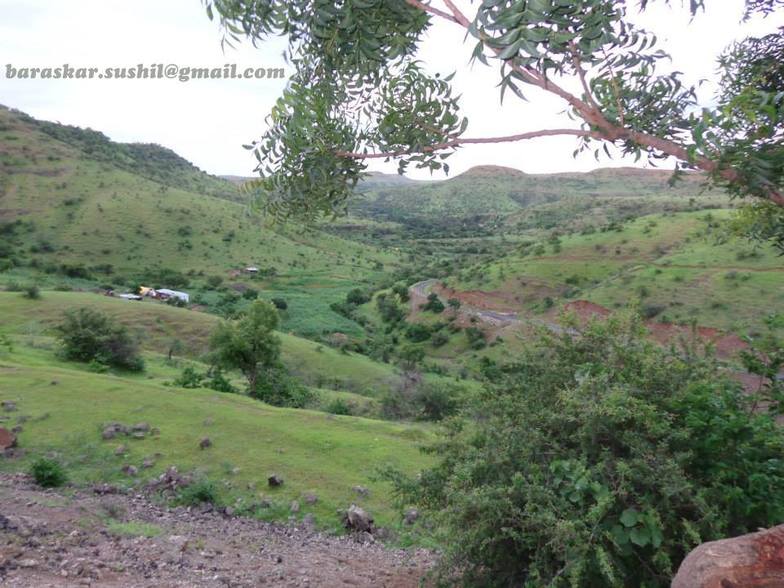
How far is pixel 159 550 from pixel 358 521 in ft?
12.3

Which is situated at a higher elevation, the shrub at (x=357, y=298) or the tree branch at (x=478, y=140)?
the tree branch at (x=478, y=140)

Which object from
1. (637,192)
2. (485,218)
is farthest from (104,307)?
(637,192)

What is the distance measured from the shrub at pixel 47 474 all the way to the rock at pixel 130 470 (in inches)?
44.6

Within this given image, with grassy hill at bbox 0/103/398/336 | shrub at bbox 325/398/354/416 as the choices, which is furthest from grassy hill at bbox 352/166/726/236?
shrub at bbox 325/398/354/416

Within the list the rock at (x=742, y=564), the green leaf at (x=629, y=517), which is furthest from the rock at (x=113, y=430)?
the rock at (x=742, y=564)

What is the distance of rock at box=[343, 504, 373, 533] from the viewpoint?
995cm

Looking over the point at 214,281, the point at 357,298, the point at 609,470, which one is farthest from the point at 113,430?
the point at 357,298

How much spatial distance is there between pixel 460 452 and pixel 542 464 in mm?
1316

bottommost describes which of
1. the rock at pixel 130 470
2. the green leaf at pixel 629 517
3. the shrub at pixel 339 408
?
the shrub at pixel 339 408

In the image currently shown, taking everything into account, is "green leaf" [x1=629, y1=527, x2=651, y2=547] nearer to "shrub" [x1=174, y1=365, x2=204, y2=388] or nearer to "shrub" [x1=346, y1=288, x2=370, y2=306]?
"shrub" [x1=174, y1=365, x2=204, y2=388]

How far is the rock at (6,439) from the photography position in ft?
39.7

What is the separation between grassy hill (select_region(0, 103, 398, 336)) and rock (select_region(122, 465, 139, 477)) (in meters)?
36.8

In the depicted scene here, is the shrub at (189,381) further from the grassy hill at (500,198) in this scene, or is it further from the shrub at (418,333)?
the grassy hill at (500,198)

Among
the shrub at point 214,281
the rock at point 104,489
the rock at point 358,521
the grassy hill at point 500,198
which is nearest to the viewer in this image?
the rock at point 358,521
